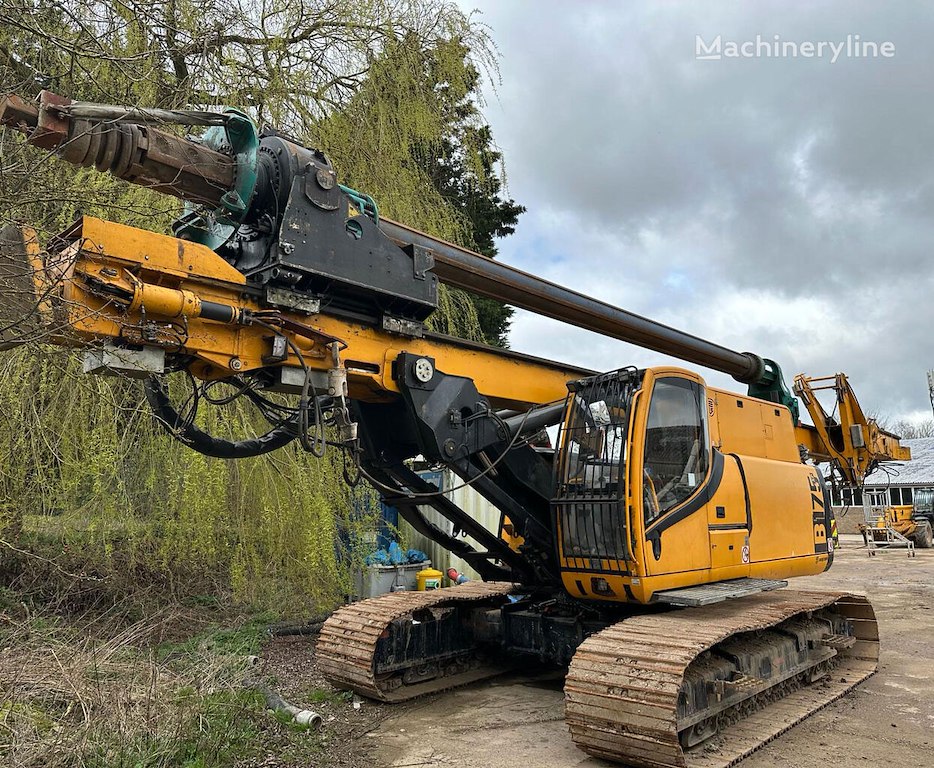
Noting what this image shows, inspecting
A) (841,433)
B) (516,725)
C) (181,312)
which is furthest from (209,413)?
(841,433)

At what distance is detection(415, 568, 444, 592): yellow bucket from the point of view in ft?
33.5

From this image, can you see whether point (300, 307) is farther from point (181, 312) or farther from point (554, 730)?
point (554, 730)

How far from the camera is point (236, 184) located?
14.2 feet

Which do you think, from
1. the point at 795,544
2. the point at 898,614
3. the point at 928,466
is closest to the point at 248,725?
the point at 795,544

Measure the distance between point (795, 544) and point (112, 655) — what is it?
554 cm

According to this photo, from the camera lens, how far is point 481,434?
17.9 ft

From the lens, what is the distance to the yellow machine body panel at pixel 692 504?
5344 mm

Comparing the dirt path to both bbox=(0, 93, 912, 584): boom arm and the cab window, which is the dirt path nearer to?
bbox=(0, 93, 912, 584): boom arm

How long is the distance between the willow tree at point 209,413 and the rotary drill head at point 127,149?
2.03 m

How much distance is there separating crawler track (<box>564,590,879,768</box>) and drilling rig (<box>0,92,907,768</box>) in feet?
0.06

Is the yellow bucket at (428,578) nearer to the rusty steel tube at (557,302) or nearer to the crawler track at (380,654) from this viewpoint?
the crawler track at (380,654)

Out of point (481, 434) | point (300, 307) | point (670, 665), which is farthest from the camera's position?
point (481, 434)

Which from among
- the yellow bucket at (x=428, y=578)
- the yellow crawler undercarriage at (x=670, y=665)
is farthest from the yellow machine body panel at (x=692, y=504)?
the yellow bucket at (x=428, y=578)

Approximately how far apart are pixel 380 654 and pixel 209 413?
2.67 meters
